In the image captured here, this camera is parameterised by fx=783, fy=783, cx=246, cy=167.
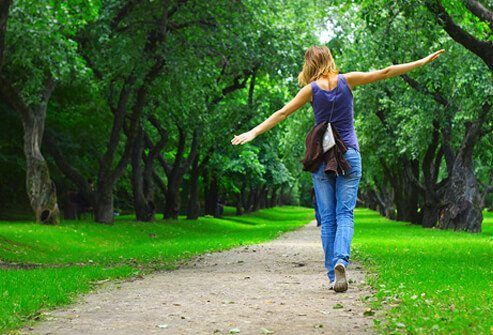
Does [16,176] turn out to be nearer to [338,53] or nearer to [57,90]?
[57,90]

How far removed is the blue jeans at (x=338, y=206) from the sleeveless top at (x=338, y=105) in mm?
242

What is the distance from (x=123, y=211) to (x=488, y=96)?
38.7 meters

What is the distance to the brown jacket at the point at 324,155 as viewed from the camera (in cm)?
806

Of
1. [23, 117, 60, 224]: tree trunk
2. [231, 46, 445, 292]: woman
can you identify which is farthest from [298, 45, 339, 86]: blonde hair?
[23, 117, 60, 224]: tree trunk

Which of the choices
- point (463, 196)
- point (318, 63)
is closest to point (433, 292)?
point (318, 63)

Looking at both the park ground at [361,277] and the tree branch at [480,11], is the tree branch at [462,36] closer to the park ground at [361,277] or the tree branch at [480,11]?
the tree branch at [480,11]

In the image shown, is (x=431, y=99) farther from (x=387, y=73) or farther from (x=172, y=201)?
(x=387, y=73)

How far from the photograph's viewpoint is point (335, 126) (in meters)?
8.27

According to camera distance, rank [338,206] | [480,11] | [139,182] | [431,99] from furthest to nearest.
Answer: [139,182], [431,99], [480,11], [338,206]

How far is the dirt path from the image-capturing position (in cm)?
620

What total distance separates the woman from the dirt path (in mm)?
491

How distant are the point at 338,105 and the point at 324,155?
0.56 m

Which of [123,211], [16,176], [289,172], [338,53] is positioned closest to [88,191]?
[16,176]

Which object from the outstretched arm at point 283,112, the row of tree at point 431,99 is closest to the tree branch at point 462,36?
the row of tree at point 431,99
